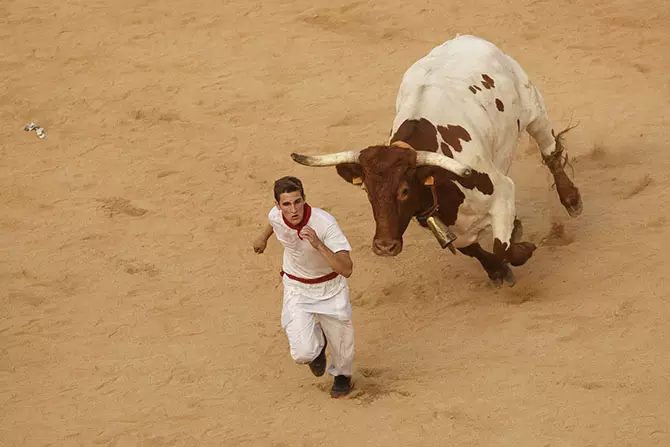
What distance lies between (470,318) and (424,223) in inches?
30.3

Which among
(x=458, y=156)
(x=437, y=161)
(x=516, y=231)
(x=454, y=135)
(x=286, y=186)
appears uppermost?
(x=286, y=186)

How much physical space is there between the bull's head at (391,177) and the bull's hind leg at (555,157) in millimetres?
2132

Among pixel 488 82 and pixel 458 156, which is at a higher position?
pixel 488 82

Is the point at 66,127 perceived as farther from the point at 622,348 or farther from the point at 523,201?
the point at 622,348

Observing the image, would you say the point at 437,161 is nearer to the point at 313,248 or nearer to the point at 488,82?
the point at 313,248

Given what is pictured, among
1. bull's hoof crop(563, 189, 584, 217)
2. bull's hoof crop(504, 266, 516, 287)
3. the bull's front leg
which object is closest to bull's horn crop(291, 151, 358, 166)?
the bull's front leg

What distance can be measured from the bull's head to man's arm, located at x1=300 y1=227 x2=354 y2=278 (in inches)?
30.5

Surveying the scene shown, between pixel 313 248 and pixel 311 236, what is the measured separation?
409 mm

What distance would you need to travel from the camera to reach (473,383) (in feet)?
24.3

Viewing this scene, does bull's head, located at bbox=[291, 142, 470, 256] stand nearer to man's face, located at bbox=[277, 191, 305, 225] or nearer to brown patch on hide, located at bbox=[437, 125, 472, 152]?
brown patch on hide, located at bbox=[437, 125, 472, 152]

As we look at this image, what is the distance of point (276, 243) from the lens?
10227 mm

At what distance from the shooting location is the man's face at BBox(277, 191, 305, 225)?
6852 millimetres

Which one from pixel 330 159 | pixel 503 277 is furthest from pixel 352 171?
pixel 503 277

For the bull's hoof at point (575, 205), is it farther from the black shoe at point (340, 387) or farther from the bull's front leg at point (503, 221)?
the black shoe at point (340, 387)
